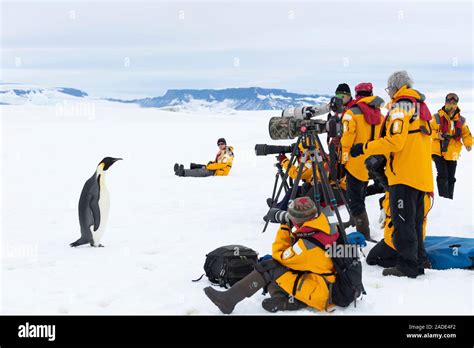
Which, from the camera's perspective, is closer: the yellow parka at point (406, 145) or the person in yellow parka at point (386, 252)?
the yellow parka at point (406, 145)

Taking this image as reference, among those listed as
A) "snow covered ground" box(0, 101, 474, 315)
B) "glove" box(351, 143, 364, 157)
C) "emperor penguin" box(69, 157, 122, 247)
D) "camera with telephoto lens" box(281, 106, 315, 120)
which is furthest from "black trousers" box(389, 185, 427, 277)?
"emperor penguin" box(69, 157, 122, 247)

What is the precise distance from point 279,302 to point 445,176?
5741 mm

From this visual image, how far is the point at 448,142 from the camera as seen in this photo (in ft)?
29.9

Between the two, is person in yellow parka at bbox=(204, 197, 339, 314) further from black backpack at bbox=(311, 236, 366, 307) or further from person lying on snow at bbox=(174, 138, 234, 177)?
person lying on snow at bbox=(174, 138, 234, 177)

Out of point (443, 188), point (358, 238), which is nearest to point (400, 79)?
point (358, 238)

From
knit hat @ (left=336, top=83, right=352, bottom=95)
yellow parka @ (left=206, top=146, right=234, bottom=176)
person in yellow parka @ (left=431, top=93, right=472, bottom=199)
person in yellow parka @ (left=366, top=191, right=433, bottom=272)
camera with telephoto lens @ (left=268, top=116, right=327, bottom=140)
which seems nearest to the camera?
person in yellow parka @ (left=366, top=191, right=433, bottom=272)

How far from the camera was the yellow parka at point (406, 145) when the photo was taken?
17.0 ft

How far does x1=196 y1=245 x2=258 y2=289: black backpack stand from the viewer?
5.15 metres

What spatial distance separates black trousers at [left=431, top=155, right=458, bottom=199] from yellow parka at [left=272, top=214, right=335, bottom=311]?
5.34 metres

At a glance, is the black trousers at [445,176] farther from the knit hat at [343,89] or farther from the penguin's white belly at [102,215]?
the penguin's white belly at [102,215]

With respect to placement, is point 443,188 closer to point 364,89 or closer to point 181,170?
point 364,89

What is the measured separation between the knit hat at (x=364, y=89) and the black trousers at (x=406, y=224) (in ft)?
5.47

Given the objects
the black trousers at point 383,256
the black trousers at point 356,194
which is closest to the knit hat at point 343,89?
the black trousers at point 356,194
